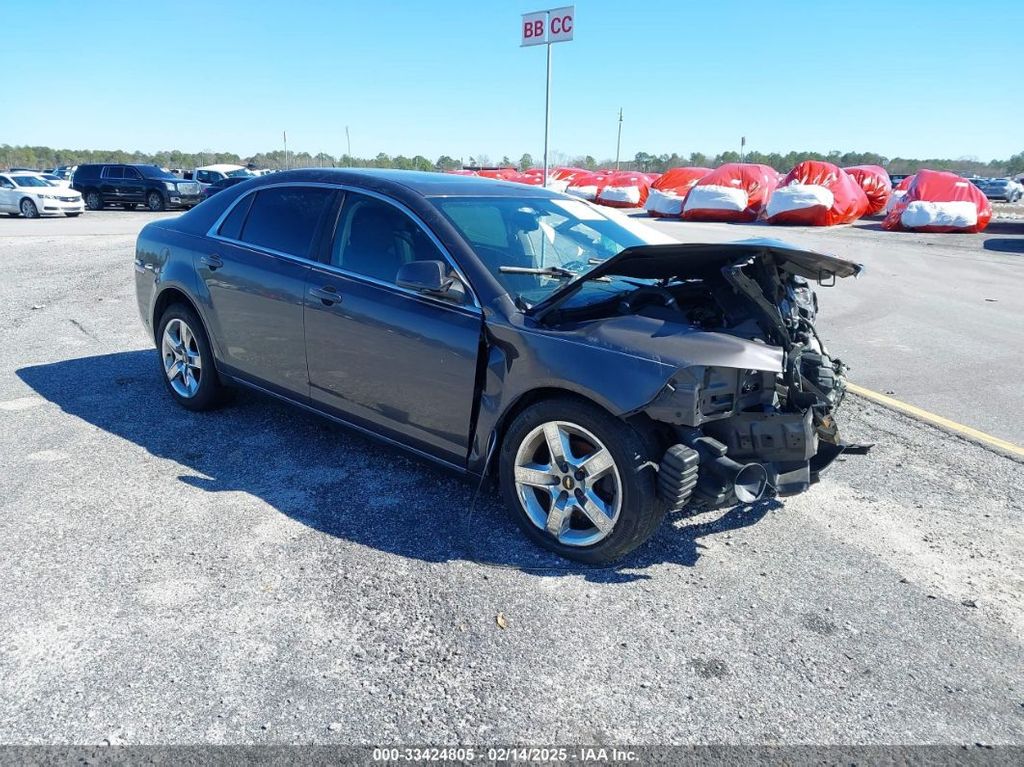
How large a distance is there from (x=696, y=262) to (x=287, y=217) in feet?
8.26

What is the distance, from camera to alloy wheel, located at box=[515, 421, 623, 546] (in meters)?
3.30

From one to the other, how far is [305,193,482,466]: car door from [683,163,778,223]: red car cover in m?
26.0

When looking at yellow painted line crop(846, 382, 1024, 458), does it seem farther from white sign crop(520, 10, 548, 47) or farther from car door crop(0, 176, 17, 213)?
car door crop(0, 176, 17, 213)

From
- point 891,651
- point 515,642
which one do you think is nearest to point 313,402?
point 515,642

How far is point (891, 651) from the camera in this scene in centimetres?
285

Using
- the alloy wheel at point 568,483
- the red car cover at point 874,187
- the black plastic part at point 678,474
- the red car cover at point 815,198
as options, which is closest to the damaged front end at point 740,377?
the black plastic part at point 678,474

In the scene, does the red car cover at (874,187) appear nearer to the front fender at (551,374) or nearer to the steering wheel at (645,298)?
the steering wheel at (645,298)

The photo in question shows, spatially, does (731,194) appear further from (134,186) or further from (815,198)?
(134,186)

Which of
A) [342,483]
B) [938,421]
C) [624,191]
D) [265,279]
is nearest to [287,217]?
[265,279]

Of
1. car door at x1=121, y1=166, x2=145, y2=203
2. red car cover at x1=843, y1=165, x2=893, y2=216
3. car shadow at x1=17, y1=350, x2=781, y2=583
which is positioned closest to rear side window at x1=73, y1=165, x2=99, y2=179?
car door at x1=121, y1=166, x2=145, y2=203

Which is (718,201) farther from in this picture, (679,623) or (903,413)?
(679,623)

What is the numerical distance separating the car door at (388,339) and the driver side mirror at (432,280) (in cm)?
6

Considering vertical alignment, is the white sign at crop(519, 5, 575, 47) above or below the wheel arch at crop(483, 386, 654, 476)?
above

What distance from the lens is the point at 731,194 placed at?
2797 cm
